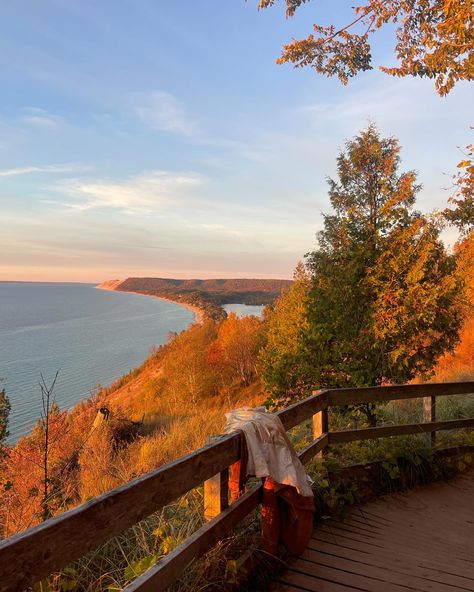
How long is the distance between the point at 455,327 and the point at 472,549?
6.53 meters

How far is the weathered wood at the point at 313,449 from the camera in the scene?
165 inches

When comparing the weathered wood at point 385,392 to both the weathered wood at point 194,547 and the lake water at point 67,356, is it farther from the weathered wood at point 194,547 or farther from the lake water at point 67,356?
the lake water at point 67,356

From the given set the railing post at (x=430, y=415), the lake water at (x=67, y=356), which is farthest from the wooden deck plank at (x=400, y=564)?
the lake water at (x=67, y=356)

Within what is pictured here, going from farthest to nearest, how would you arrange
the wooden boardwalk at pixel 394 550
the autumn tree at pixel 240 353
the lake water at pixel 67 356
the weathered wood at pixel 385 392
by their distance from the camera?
the autumn tree at pixel 240 353, the lake water at pixel 67 356, the weathered wood at pixel 385 392, the wooden boardwalk at pixel 394 550

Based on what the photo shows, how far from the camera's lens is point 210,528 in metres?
2.78

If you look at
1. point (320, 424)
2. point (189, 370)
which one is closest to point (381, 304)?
point (320, 424)

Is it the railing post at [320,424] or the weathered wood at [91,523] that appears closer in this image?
the weathered wood at [91,523]

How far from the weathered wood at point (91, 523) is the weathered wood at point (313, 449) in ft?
5.21

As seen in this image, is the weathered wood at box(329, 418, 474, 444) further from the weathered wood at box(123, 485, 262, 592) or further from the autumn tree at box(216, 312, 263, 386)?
the autumn tree at box(216, 312, 263, 386)

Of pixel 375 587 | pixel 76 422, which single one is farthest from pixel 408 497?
pixel 76 422

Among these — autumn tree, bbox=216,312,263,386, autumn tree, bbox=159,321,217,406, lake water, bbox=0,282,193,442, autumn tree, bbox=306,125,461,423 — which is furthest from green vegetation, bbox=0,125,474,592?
autumn tree, bbox=216,312,263,386

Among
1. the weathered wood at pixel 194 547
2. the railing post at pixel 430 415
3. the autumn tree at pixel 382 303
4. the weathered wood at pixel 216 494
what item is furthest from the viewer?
the autumn tree at pixel 382 303

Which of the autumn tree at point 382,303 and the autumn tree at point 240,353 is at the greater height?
the autumn tree at point 382,303

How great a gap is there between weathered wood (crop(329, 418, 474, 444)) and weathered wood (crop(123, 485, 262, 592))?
6.03 ft
